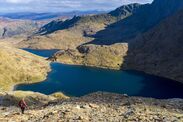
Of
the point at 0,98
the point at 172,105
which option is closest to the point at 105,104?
the point at 172,105

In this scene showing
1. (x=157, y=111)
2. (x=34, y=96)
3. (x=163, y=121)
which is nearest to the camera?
(x=163, y=121)

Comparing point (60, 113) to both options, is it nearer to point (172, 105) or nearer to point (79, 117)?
point (79, 117)

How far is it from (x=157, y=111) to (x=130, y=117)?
197 inches

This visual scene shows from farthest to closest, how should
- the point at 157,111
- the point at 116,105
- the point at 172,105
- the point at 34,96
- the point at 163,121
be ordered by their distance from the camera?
the point at 34,96
the point at 172,105
the point at 116,105
the point at 157,111
the point at 163,121

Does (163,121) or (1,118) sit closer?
(163,121)

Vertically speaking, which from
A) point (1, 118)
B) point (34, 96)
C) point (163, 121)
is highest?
point (163, 121)

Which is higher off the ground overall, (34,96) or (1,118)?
(1,118)

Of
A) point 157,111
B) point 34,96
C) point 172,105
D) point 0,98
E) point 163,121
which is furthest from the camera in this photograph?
point 34,96

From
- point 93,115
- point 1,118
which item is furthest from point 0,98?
point 93,115

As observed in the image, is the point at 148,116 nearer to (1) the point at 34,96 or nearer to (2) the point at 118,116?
(2) the point at 118,116

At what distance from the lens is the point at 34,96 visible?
104 meters

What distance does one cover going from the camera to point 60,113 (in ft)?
144

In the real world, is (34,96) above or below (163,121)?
below

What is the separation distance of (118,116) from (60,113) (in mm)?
6599
